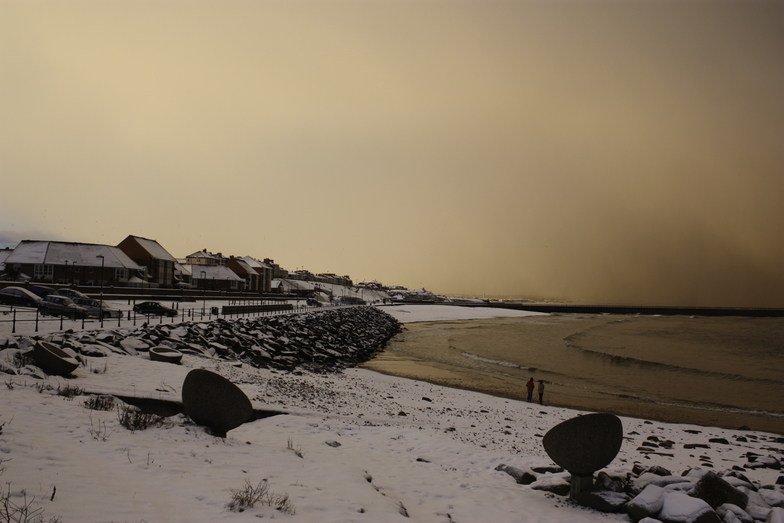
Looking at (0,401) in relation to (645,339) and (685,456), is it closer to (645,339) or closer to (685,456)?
(685,456)

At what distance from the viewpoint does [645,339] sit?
55125 millimetres

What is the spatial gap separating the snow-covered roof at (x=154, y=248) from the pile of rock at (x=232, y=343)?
163 ft

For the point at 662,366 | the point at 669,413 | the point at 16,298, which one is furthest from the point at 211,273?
the point at 669,413

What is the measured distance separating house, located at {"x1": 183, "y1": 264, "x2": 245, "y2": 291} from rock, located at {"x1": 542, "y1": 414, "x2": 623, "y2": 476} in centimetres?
8713

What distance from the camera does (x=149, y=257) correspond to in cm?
7731

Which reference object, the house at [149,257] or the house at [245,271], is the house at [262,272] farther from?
the house at [149,257]

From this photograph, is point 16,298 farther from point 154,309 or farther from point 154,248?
point 154,248

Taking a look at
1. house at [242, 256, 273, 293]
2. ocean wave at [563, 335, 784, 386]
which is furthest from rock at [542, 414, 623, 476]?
house at [242, 256, 273, 293]

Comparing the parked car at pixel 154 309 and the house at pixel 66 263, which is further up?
the house at pixel 66 263

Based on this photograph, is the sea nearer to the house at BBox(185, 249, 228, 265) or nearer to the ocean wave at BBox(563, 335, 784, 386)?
the ocean wave at BBox(563, 335, 784, 386)

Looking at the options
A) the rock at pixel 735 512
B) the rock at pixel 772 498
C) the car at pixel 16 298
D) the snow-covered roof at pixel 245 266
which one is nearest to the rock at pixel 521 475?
the rock at pixel 735 512

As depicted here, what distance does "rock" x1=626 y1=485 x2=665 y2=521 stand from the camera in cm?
701

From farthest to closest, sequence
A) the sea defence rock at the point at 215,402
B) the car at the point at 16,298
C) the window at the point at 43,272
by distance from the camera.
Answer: the window at the point at 43,272 → the car at the point at 16,298 → the sea defence rock at the point at 215,402

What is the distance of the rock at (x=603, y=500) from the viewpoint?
7.41 metres
